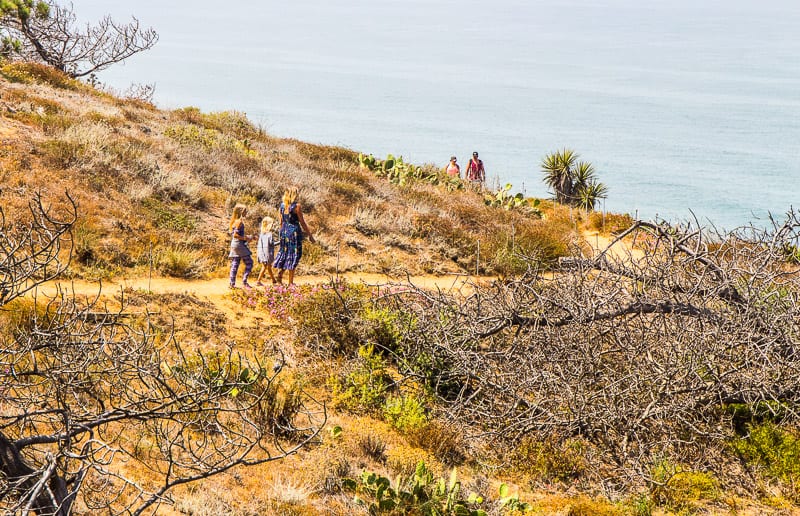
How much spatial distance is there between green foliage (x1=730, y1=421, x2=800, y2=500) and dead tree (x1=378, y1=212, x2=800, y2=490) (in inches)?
9.2

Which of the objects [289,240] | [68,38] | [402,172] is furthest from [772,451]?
[68,38]

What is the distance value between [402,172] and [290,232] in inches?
418

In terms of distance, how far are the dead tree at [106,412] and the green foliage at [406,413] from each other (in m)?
0.93

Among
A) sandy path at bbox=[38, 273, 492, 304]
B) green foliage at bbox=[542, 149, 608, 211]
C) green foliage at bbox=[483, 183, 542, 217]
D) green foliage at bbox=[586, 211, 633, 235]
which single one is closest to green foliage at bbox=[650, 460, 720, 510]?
sandy path at bbox=[38, 273, 492, 304]

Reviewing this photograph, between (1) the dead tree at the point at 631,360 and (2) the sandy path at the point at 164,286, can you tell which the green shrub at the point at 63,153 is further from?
(1) the dead tree at the point at 631,360

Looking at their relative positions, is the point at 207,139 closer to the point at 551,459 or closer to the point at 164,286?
the point at 164,286

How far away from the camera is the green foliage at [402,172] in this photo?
73.5ft

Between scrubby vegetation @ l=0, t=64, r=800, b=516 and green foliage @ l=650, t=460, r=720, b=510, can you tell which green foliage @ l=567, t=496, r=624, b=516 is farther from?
green foliage @ l=650, t=460, r=720, b=510

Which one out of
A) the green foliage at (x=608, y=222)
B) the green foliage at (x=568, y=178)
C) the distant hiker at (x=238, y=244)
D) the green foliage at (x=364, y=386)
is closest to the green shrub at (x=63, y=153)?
the distant hiker at (x=238, y=244)

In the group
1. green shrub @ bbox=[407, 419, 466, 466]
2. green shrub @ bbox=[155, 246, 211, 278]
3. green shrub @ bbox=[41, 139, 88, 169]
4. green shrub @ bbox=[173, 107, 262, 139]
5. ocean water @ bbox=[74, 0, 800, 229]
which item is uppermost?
ocean water @ bbox=[74, 0, 800, 229]

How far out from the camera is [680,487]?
7.54 m

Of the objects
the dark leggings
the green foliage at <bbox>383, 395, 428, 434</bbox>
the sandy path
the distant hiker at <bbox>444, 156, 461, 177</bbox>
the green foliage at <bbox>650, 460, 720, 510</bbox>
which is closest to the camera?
the green foliage at <bbox>650, 460, 720, 510</bbox>

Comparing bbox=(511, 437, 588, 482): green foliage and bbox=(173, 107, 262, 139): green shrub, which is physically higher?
bbox=(173, 107, 262, 139): green shrub

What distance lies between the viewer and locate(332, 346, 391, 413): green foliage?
8922 millimetres
